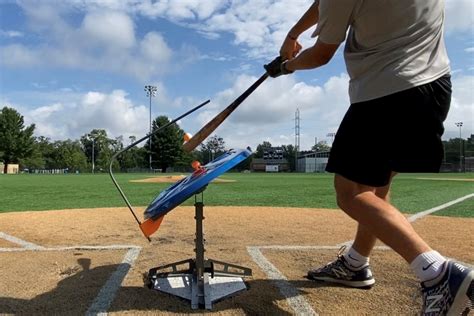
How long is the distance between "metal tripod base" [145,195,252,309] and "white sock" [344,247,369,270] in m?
0.64

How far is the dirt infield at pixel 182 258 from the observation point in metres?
2.38

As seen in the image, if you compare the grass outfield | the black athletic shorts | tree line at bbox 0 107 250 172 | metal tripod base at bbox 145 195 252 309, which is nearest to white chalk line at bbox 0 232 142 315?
metal tripod base at bbox 145 195 252 309

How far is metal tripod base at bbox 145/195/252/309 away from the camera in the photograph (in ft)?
8.08

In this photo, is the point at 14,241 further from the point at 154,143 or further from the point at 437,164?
the point at 154,143

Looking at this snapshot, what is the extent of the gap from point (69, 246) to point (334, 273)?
248cm

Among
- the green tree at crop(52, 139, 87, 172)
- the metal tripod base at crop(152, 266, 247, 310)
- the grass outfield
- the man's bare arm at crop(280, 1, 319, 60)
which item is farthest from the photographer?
the green tree at crop(52, 139, 87, 172)

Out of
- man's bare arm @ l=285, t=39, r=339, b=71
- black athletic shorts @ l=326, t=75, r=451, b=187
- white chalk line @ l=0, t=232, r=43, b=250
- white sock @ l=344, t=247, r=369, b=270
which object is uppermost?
man's bare arm @ l=285, t=39, r=339, b=71

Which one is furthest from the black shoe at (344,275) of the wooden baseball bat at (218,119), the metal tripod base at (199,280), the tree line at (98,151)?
the tree line at (98,151)

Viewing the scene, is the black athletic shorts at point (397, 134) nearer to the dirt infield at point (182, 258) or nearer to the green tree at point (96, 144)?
the dirt infield at point (182, 258)

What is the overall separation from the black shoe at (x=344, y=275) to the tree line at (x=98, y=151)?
49266 mm

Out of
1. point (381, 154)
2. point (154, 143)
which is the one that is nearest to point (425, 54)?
point (381, 154)

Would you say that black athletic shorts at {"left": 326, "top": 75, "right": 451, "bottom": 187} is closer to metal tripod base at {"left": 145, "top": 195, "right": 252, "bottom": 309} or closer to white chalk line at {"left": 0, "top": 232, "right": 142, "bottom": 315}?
metal tripod base at {"left": 145, "top": 195, "right": 252, "bottom": 309}

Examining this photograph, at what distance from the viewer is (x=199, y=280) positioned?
2547mm

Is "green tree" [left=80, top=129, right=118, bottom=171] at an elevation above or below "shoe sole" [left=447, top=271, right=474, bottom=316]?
above
